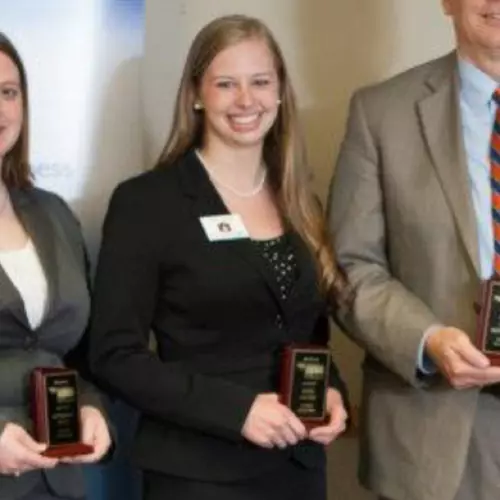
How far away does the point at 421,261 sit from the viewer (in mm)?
2107

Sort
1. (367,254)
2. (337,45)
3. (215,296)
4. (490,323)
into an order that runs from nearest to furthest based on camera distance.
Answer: (490,323) < (215,296) < (367,254) < (337,45)

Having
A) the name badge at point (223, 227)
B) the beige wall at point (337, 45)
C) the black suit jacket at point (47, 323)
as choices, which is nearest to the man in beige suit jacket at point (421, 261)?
the name badge at point (223, 227)

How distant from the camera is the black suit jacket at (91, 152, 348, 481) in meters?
2.01

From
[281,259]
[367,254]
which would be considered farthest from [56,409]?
[367,254]

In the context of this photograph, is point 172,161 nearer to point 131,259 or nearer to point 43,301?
point 131,259

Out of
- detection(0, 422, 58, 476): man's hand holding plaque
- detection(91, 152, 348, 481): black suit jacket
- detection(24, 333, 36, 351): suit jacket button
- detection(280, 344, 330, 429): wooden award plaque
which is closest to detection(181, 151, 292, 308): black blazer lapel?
detection(91, 152, 348, 481): black suit jacket

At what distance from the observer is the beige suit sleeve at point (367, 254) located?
2070 millimetres

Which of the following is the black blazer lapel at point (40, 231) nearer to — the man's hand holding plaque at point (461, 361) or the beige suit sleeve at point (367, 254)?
the beige suit sleeve at point (367, 254)

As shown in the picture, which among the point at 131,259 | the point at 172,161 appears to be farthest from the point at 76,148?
the point at 131,259

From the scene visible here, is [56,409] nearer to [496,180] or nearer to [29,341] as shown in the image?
[29,341]

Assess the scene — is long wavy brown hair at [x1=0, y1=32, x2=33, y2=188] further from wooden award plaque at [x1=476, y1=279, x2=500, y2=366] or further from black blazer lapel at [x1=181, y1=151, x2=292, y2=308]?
wooden award plaque at [x1=476, y1=279, x2=500, y2=366]

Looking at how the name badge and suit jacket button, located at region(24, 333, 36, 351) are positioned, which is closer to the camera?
suit jacket button, located at region(24, 333, 36, 351)

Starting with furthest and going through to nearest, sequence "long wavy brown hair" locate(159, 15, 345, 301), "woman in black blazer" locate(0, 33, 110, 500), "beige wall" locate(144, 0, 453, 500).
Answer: "beige wall" locate(144, 0, 453, 500) → "long wavy brown hair" locate(159, 15, 345, 301) → "woman in black blazer" locate(0, 33, 110, 500)

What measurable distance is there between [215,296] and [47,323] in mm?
334
